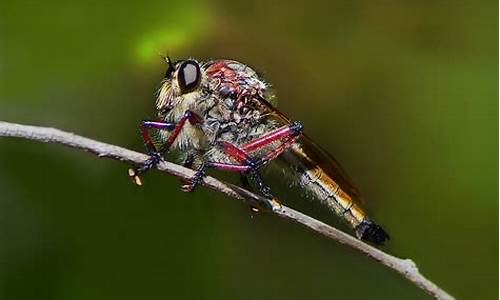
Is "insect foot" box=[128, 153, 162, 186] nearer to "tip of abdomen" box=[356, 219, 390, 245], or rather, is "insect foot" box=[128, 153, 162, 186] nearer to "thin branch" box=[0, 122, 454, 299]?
"thin branch" box=[0, 122, 454, 299]

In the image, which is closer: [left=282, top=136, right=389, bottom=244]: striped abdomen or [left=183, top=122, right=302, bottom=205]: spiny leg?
[left=183, top=122, right=302, bottom=205]: spiny leg

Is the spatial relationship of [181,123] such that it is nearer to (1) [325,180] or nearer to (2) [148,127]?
(2) [148,127]

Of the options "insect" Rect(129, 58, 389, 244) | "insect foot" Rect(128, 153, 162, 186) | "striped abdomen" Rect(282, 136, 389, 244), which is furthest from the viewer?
"striped abdomen" Rect(282, 136, 389, 244)

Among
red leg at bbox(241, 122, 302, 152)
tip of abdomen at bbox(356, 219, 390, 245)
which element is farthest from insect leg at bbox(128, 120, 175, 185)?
tip of abdomen at bbox(356, 219, 390, 245)

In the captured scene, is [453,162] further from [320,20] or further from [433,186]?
[320,20]

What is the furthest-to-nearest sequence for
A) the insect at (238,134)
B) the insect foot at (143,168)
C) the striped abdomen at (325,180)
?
1. the striped abdomen at (325,180)
2. the insect at (238,134)
3. the insect foot at (143,168)

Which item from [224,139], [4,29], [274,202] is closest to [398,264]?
[274,202]

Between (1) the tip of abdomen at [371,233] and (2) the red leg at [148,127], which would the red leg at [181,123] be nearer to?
(2) the red leg at [148,127]

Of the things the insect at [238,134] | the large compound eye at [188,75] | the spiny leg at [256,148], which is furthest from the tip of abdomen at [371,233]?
the large compound eye at [188,75]
